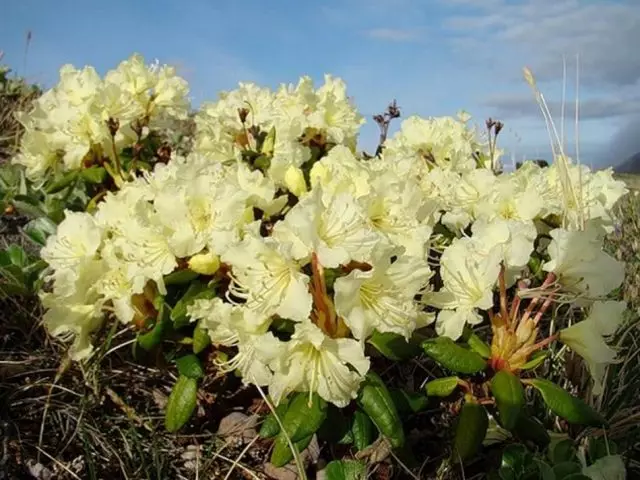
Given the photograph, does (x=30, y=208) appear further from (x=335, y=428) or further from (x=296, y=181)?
(x=335, y=428)

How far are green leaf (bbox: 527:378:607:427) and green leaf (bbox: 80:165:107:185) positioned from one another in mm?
1824

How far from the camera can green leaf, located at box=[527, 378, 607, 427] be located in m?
1.84

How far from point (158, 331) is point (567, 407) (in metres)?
1.03

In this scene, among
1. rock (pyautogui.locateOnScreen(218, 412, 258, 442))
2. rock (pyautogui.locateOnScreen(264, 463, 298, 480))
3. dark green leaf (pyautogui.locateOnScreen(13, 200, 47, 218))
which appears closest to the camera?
rock (pyautogui.locateOnScreen(264, 463, 298, 480))

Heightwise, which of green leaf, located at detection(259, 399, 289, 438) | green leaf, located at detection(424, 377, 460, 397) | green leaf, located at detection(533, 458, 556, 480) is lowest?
green leaf, located at detection(533, 458, 556, 480)

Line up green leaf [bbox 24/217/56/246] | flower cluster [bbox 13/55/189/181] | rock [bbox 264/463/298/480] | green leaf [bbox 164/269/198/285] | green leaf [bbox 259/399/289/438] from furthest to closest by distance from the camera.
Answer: green leaf [bbox 24/217/56/246]
flower cluster [bbox 13/55/189/181]
rock [bbox 264/463/298/480]
green leaf [bbox 164/269/198/285]
green leaf [bbox 259/399/289/438]

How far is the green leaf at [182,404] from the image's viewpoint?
206 centimetres

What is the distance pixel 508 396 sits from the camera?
1.77m

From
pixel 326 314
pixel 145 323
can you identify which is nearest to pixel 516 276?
pixel 326 314

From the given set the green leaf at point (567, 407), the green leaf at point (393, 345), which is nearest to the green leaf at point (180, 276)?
the green leaf at point (393, 345)

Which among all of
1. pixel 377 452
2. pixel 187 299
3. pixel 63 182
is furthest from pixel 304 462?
pixel 63 182

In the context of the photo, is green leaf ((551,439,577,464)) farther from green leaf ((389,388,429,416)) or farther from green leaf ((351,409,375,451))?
green leaf ((351,409,375,451))

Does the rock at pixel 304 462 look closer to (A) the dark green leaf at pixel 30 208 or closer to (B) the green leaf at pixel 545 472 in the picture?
(B) the green leaf at pixel 545 472

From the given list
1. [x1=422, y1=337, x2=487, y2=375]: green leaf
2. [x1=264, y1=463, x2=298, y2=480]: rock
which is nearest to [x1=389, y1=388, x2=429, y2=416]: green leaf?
[x1=422, y1=337, x2=487, y2=375]: green leaf
